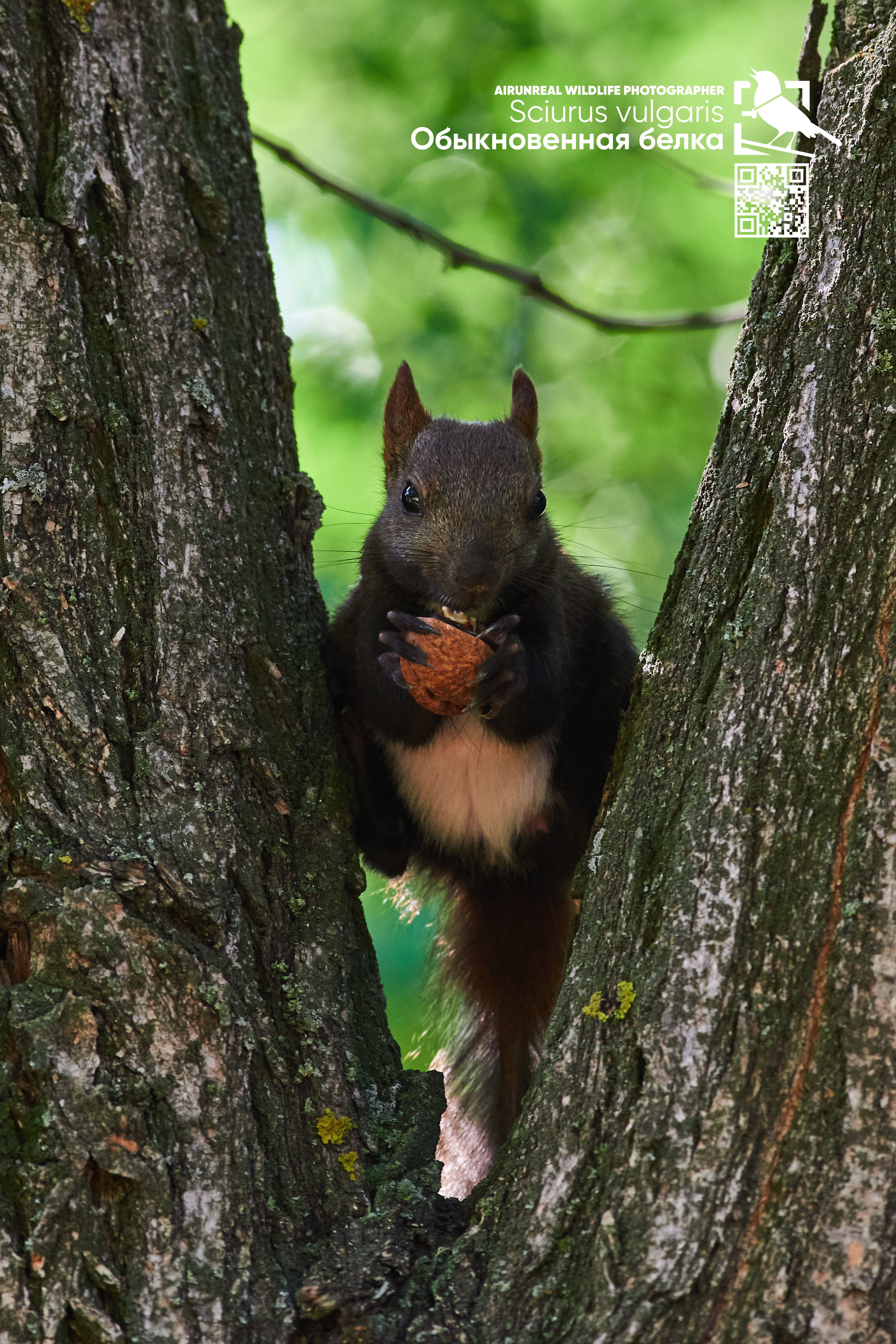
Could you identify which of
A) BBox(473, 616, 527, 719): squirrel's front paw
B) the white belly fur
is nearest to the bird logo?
BBox(473, 616, 527, 719): squirrel's front paw

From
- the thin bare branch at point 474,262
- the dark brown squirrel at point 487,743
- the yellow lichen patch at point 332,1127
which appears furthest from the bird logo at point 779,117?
A: the yellow lichen patch at point 332,1127

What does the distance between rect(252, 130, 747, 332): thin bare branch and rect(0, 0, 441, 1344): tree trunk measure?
0.71m

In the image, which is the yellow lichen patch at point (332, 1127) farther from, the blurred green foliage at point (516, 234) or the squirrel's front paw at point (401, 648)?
the blurred green foliage at point (516, 234)

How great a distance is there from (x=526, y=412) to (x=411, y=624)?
122cm

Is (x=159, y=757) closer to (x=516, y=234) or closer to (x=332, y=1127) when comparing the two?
(x=332, y=1127)

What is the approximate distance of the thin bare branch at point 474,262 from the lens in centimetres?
372

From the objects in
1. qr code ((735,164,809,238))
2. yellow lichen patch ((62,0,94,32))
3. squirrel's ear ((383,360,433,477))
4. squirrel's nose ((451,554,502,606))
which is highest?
yellow lichen patch ((62,0,94,32))

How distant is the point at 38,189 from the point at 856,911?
204 cm

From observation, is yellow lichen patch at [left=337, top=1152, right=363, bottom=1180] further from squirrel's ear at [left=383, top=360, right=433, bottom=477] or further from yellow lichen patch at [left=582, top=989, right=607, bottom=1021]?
squirrel's ear at [left=383, top=360, right=433, bottom=477]

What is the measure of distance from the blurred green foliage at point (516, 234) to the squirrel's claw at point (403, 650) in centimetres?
226

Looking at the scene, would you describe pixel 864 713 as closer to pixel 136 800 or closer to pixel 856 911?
pixel 856 911

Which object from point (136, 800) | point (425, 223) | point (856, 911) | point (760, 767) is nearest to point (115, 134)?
point (136, 800)

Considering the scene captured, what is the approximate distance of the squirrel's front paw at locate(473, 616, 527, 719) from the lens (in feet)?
9.49

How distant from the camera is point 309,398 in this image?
19.2 ft
